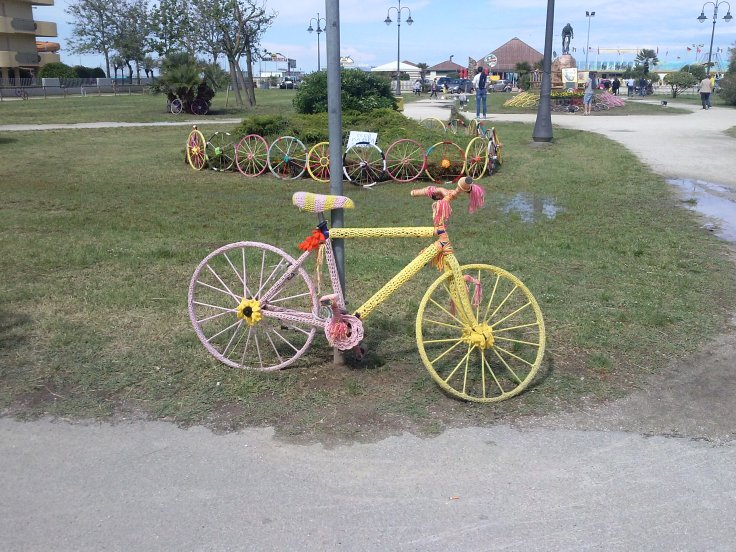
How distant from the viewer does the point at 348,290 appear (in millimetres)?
6109

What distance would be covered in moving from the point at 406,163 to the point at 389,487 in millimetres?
10006

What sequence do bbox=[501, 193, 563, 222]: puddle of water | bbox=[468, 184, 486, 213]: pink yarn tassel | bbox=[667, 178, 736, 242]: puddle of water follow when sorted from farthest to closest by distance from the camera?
bbox=[501, 193, 563, 222]: puddle of water, bbox=[667, 178, 736, 242]: puddle of water, bbox=[468, 184, 486, 213]: pink yarn tassel

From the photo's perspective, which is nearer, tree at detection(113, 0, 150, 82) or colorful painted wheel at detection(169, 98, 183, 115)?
colorful painted wheel at detection(169, 98, 183, 115)

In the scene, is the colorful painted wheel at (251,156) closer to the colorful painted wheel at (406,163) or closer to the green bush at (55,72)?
the colorful painted wheel at (406,163)

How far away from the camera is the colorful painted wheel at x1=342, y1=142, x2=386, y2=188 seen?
12.7m

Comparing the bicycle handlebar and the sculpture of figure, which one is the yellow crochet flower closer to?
the bicycle handlebar

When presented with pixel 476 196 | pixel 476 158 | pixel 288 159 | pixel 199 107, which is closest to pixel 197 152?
pixel 288 159

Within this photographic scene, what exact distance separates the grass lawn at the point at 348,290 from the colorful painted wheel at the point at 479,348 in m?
0.12

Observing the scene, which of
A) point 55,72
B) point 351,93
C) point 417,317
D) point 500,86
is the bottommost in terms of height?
point 417,317

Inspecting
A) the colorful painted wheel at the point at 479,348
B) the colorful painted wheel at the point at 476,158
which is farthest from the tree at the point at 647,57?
the colorful painted wheel at the point at 479,348

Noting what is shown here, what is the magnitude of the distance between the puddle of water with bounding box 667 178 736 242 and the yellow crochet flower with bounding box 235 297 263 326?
6168mm

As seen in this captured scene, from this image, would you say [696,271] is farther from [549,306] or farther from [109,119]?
[109,119]

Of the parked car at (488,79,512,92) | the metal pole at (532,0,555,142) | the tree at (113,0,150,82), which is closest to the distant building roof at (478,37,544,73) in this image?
the parked car at (488,79,512,92)

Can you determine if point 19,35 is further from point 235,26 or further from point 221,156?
point 221,156
